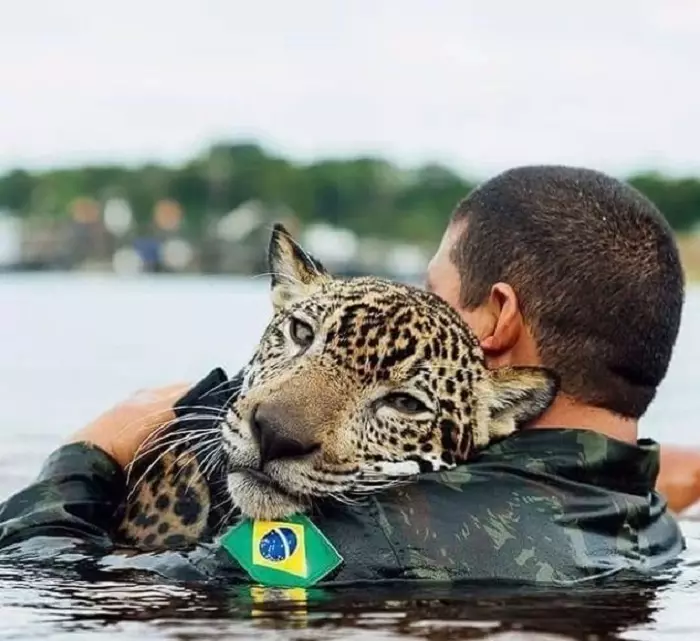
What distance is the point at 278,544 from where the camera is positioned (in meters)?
8.57

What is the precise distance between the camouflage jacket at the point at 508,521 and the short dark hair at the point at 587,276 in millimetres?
353

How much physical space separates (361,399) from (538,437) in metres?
0.74

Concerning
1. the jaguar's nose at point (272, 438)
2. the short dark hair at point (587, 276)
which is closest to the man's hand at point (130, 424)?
the jaguar's nose at point (272, 438)

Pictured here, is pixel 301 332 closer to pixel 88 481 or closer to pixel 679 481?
pixel 88 481

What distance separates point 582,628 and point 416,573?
684mm

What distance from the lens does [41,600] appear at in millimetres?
8984

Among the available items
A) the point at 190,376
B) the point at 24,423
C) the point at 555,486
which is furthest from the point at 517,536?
the point at 190,376

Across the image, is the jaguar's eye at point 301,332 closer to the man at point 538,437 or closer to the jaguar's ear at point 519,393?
the man at point 538,437

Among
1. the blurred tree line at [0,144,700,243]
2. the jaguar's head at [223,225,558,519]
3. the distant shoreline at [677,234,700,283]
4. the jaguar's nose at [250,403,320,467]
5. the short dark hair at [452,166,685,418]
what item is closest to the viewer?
the jaguar's nose at [250,403,320,467]

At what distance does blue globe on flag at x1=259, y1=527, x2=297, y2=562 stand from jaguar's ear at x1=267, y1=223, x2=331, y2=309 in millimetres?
1235

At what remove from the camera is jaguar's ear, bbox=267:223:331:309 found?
9.44m

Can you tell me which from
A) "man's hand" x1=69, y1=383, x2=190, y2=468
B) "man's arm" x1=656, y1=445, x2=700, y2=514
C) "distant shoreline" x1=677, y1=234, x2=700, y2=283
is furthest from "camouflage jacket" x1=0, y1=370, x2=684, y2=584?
"distant shoreline" x1=677, y1=234, x2=700, y2=283

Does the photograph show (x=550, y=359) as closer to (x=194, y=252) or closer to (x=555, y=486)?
(x=555, y=486)

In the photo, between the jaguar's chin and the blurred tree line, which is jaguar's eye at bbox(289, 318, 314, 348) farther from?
the blurred tree line
